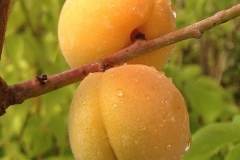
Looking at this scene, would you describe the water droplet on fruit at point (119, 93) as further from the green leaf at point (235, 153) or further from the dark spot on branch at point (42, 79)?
the green leaf at point (235, 153)

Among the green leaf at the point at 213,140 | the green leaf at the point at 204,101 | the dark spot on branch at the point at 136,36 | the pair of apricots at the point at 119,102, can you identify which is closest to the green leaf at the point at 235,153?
the green leaf at the point at 213,140

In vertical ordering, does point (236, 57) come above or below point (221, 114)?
below

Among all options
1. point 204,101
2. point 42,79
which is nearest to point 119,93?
point 42,79

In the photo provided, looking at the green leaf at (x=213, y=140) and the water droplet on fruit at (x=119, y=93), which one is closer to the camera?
the water droplet on fruit at (x=119, y=93)

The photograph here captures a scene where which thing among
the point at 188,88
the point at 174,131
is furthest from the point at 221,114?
the point at 174,131

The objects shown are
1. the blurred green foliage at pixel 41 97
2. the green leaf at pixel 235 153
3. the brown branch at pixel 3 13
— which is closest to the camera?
the brown branch at pixel 3 13

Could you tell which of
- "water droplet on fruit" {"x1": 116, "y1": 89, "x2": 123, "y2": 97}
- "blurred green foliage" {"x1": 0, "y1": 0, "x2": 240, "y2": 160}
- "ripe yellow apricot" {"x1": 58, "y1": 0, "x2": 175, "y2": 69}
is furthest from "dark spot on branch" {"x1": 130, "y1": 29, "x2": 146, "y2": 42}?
"blurred green foliage" {"x1": 0, "y1": 0, "x2": 240, "y2": 160}

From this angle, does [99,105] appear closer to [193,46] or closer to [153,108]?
[153,108]

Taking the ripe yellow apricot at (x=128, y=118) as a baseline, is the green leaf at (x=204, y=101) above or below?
below
